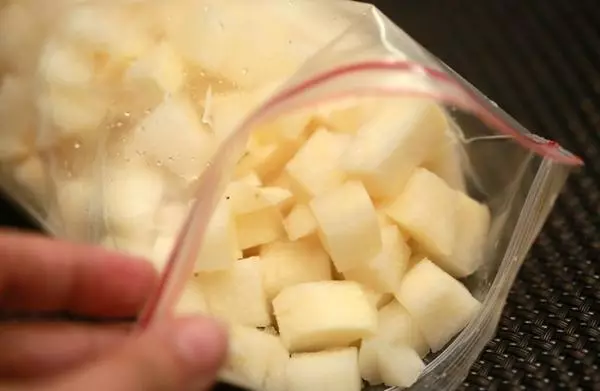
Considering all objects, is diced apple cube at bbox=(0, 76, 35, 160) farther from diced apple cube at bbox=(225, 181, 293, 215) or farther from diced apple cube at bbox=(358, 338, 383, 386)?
diced apple cube at bbox=(358, 338, 383, 386)

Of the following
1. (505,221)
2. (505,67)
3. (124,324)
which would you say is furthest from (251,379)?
(505,67)

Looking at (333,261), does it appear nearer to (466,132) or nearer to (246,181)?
(246,181)

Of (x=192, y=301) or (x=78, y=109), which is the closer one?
(x=192, y=301)

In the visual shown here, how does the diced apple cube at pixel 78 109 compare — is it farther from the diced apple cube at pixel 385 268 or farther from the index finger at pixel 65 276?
the diced apple cube at pixel 385 268

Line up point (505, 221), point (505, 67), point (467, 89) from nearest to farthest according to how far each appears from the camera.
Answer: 1. point (467, 89)
2. point (505, 221)
3. point (505, 67)

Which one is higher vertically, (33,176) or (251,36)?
(251,36)

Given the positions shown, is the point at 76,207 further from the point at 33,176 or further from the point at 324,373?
the point at 324,373

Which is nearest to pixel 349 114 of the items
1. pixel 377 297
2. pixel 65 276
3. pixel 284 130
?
pixel 284 130
